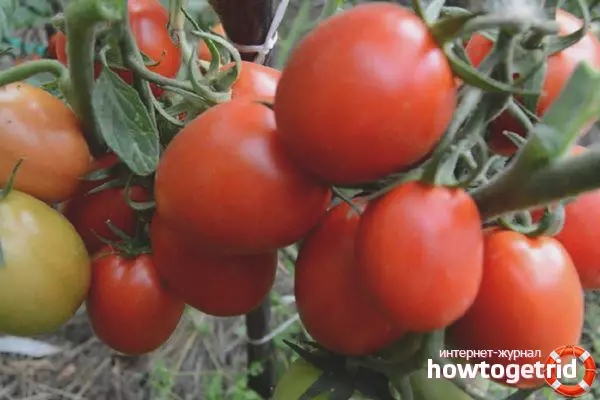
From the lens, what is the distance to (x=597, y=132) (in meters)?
2.02

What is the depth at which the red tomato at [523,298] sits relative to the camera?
15.5 inches

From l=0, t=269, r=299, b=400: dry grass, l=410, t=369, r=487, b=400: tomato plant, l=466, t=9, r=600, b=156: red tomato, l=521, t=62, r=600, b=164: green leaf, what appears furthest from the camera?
l=0, t=269, r=299, b=400: dry grass

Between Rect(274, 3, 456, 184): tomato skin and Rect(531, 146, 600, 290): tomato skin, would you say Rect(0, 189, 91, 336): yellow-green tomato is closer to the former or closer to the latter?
Rect(274, 3, 456, 184): tomato skin

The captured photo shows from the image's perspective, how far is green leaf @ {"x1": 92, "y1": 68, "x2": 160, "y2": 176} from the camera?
459mm

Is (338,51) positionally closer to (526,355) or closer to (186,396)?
(526,355)

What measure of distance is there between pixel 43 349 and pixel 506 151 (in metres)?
1.29

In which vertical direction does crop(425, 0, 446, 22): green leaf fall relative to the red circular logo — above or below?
above

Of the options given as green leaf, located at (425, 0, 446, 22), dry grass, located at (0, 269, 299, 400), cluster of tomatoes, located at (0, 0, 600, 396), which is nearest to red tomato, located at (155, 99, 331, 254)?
cluster of tomatoes, located at (0, 0, 600, 396)

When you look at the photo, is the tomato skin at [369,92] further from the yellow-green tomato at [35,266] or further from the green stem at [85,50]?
the yellow-green tomato at [35,266]

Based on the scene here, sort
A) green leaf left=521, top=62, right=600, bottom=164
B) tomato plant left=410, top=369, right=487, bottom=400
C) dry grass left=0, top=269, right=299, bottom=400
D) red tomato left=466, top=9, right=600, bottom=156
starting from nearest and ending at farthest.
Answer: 1. green leaf left=521, top=62, right=600, bottom=164
2. red tomato left=466, top=9, right=600, bottom=156
3. tomato plant left=410, top=369, right=487, bottom=400
4. dry grass left=0, top=269, right=299, bottom=400

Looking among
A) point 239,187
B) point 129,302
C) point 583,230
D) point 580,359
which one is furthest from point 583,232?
point 129,302

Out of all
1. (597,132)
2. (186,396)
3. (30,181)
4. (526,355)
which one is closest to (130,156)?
(30,181)

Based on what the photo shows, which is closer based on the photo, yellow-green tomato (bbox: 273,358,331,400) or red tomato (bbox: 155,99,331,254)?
red tomato (bbox: 155,99,331,254)

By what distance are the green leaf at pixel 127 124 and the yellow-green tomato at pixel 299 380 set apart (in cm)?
23
